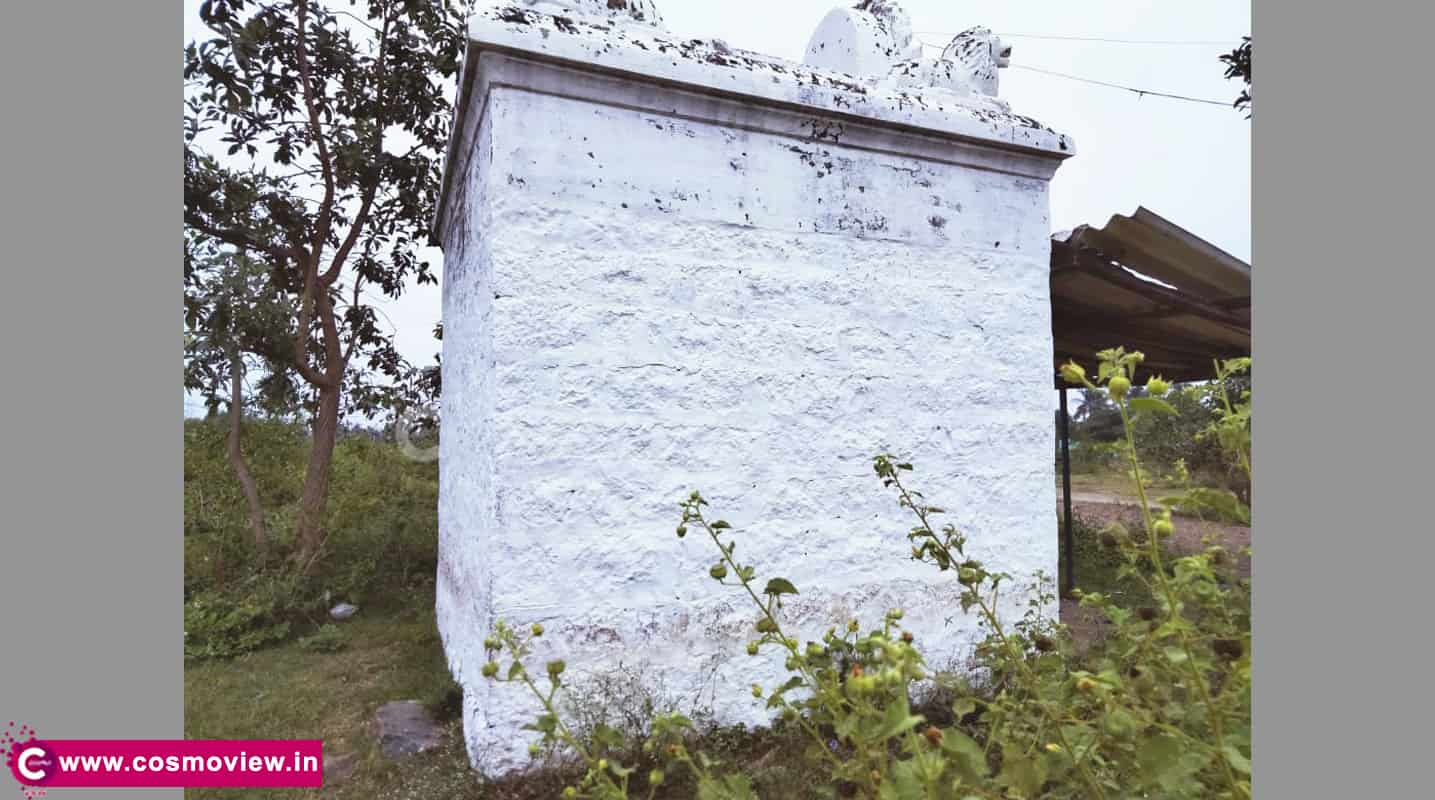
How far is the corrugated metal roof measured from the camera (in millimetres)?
4148

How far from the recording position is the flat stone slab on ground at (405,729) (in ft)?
11.0

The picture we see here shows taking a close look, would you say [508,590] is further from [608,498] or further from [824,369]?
[824,369]

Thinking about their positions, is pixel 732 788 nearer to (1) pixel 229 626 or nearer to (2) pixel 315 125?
(1) pixel 229 626

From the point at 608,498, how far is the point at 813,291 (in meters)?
1.33

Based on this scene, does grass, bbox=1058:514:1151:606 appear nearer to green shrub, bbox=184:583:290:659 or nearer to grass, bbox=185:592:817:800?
grass, bbox=185:592:817:800

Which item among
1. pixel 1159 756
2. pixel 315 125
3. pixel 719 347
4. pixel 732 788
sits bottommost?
pixel 732 788

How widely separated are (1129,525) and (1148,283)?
1.51 meters

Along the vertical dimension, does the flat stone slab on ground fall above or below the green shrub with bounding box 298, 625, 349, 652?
above

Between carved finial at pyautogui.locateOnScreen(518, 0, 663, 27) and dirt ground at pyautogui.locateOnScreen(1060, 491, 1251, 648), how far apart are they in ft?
Result: 10.1

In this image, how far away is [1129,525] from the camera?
477 cm

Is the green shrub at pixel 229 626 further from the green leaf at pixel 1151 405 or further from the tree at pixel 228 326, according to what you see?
the green leaf at pixel 1151 405

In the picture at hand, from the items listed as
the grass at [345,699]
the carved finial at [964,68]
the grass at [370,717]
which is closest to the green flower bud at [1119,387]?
the grass at [370,717]

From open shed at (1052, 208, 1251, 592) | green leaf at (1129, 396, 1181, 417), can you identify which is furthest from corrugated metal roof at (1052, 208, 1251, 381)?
green leaf at (1129, 396, 1181, 417)

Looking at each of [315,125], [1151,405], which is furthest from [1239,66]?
[315,125]
